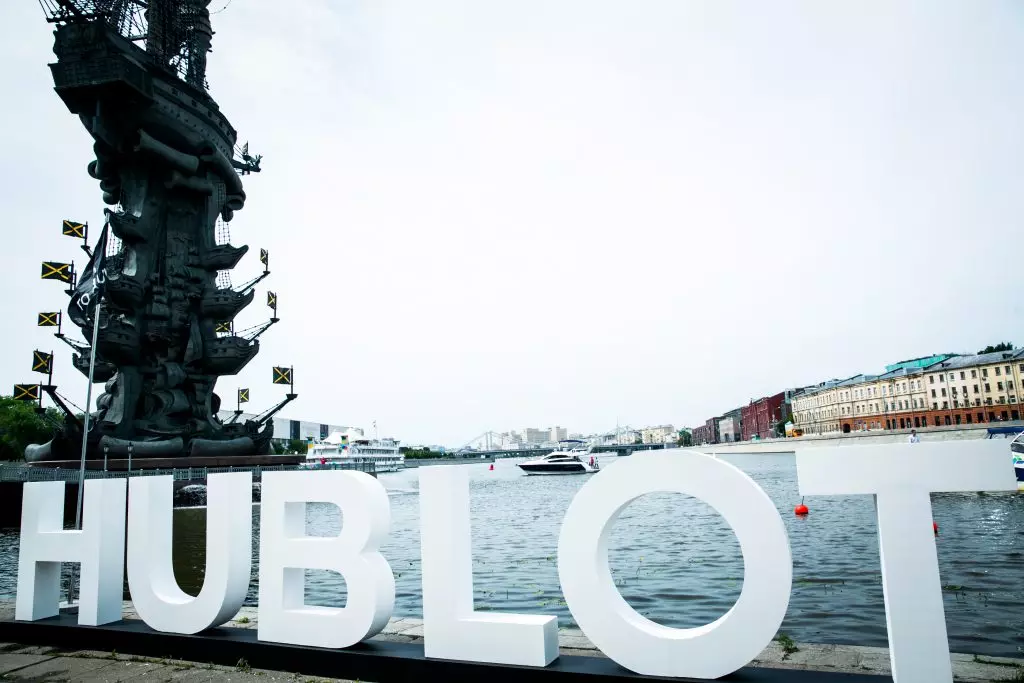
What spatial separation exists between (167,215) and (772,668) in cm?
5221

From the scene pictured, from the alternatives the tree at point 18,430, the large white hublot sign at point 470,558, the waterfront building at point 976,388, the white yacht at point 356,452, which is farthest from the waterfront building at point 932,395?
the tree at point 18,430

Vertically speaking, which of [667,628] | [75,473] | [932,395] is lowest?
[667,628]

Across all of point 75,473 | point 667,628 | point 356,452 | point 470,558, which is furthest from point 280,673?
point 356,452

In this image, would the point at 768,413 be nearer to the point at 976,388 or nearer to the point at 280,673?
the point at 976,388

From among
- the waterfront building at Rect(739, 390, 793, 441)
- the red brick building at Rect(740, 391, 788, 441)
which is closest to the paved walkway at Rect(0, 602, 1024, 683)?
the waterfront building at Rect(739, 390, 793, 441)

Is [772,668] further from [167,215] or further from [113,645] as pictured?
[167,215]

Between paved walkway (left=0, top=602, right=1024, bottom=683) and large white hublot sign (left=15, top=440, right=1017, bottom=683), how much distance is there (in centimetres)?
41

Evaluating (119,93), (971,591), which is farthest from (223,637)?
(119,93)

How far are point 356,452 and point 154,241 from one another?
150 ft

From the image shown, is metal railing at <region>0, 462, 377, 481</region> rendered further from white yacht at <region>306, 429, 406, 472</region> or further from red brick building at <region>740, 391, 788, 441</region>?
red brick building at <region>740, 391, 788, 441</region>

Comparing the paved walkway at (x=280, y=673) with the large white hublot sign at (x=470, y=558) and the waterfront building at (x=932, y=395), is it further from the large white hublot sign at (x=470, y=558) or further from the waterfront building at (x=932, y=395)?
the waterfront building at (x=932, y=395)

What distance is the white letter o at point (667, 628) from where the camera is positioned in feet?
13.8

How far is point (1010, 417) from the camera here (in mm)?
84125

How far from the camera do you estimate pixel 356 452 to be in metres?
84.3
